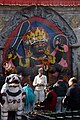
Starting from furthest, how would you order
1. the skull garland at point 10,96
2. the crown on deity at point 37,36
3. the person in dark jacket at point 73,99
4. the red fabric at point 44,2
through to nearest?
the crown on deity at point 37,36 → the red fabric at point 44,2 → the person in dark jacket at point 73,99 → the skull garland at point 10,96

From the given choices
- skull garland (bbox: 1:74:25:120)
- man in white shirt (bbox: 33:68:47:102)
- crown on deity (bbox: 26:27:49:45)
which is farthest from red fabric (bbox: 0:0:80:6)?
skull garland (bbox: 1:74:25:120)

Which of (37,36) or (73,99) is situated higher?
(37,36)

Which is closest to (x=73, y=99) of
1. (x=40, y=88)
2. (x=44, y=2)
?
(x=40, y=88)

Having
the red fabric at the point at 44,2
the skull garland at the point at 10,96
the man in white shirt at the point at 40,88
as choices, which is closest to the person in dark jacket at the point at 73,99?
the skull garland at the point at 10,96

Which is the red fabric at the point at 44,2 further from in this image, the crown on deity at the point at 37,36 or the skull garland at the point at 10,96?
the skull garland at the point at 10,96

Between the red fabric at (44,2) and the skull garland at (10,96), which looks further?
the red fabric at (44,2)

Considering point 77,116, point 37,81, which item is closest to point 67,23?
point 37,81

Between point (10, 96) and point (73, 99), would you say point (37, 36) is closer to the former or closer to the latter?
point (73, 99)

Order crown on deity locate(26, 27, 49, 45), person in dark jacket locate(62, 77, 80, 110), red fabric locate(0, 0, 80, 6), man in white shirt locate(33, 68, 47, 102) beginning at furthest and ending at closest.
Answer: crown on deity locate(26, 27, 49, 45)
red fabric locate(0, 0, 80, 6)
man in white shirt locate(33, 68, 47, 102)
person in dark jacket locate(62, 77, 80, 110)

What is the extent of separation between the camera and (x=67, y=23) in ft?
49.9

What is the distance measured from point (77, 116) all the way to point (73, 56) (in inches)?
305

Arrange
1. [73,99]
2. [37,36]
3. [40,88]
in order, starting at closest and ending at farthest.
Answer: [73,99], [40,88], [37,36]

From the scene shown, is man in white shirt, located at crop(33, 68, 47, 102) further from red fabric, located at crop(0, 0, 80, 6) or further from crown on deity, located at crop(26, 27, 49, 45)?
red fabric, located at crop(0, 0, 80, 6)

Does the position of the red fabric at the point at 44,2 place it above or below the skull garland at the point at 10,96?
above
